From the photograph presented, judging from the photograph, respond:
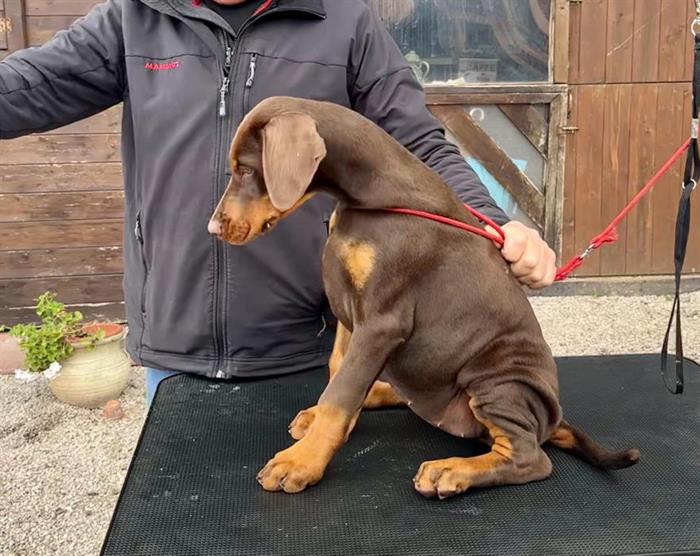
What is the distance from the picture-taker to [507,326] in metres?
1.77

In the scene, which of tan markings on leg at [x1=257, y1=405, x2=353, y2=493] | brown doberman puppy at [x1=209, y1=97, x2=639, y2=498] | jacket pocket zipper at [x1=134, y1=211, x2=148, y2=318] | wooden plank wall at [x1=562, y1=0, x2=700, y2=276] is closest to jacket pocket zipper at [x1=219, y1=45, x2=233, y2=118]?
jacket pocket zipper at [x1=134, y1=211, x2=148, y2=318]

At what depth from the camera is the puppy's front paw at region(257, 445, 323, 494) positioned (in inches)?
63.5

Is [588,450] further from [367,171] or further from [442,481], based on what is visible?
[367,171]

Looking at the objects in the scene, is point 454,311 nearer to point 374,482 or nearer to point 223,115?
point 374,482

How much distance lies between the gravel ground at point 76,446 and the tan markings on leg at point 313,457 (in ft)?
6.18

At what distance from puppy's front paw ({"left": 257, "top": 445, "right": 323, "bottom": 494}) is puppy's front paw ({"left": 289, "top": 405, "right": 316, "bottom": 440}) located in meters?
0.21

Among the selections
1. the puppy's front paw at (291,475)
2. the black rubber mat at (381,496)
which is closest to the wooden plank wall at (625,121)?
the black rubber mat at (381,496)

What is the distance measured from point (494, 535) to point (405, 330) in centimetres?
44

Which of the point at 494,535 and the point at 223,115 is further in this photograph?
the point at 223,115

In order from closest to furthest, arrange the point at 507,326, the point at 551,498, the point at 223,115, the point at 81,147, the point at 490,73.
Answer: the point at 551,498 → the point at 507,326 → the point at 223,115 → the point at 81,147 → the point at 490,73

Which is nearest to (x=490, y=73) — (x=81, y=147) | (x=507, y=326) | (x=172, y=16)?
(x=81, y=147)

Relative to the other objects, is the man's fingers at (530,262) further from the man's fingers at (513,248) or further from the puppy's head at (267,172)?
the puppy's head at (267,172)

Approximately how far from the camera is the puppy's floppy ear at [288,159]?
4.86 feet

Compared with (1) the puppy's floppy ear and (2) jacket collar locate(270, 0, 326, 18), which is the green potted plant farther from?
(1) the puppy's floppy ear
